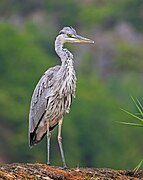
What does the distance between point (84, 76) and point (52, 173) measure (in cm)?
6601

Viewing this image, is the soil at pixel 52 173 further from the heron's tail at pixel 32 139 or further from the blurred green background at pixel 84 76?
the blurred green background at pixel 84 76

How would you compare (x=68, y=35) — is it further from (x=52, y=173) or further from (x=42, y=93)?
(x=52, y=173)

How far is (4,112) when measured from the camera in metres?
55.4

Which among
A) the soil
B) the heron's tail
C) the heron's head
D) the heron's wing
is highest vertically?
the heron's head

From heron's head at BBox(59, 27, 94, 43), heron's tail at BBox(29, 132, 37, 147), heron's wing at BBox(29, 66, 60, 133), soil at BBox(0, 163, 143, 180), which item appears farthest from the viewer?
heron's tail at BBox(29, 132, 37, 147)

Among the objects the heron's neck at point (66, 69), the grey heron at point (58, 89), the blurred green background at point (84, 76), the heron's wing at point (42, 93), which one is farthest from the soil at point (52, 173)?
the blurred green background at point (84, 76)

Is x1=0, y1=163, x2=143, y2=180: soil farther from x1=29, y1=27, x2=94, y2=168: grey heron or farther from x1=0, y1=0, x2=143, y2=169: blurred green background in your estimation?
x1=0, y1=0, x2=143, y2=169: blurred green background

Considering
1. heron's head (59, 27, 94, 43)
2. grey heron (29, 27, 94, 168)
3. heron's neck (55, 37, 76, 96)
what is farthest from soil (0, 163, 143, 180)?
heron's head (59, 27, 94, 43)

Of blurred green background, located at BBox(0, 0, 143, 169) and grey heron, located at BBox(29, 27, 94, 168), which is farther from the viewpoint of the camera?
blurred green background, located at BBox(0, 0, 143, 169)

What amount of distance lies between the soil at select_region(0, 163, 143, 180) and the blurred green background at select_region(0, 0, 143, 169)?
2221cm

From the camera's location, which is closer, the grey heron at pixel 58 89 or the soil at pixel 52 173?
the soil at pixel 52 173

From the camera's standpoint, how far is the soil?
36.8 feet

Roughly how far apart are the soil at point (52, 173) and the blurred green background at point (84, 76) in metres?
22.2

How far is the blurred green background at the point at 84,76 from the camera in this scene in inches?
2125
